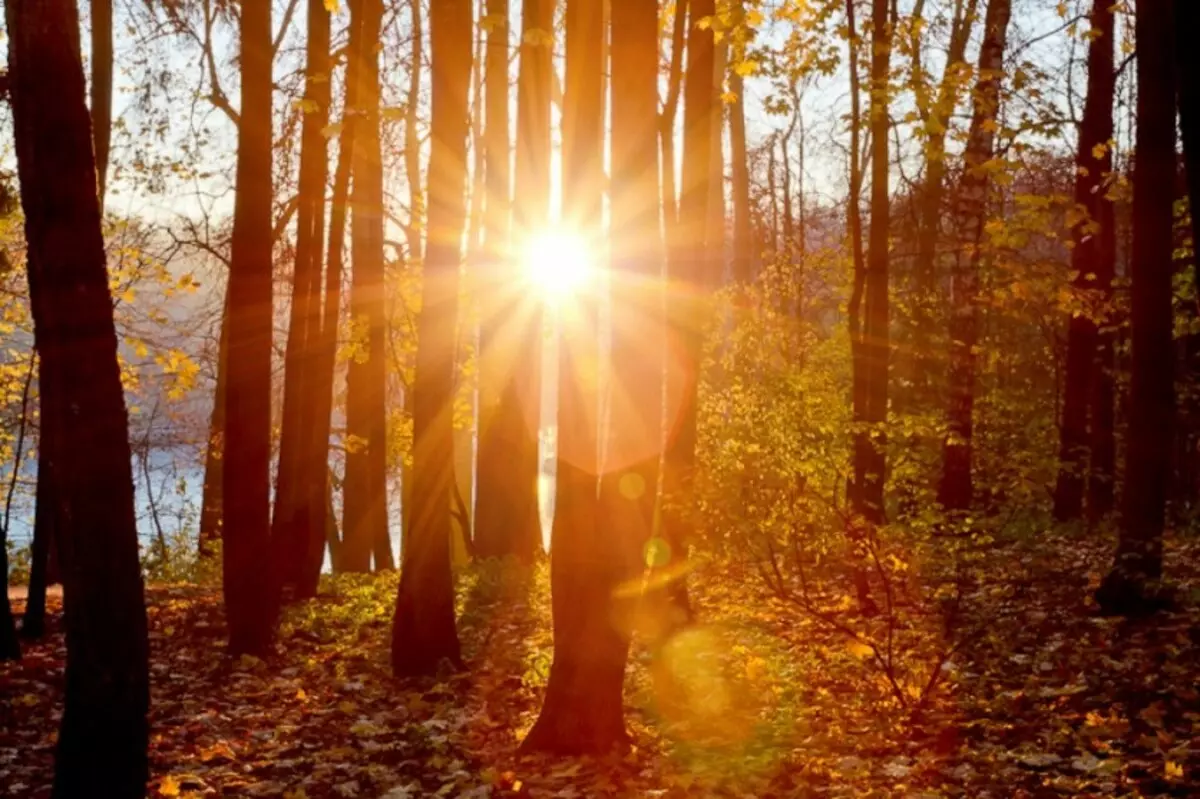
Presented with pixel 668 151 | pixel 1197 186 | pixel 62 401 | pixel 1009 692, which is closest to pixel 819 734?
pixel 1009 692

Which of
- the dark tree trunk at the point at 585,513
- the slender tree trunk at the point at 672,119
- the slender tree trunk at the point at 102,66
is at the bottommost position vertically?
the dark tree trunk at the point at 585,513

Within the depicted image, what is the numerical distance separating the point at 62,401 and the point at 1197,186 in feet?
17.3

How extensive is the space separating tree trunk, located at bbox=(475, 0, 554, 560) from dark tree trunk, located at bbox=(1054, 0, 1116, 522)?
7454 millimetres

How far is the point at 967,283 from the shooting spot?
49.2 ft

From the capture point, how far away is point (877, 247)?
1362 cm

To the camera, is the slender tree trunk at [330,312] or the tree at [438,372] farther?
the slender tree trunk at [330,312]

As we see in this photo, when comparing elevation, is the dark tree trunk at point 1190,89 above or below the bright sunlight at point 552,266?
below

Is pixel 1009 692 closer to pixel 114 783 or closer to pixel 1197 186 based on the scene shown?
pixel 1197 186

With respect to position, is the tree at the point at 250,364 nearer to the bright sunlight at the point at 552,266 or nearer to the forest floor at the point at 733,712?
the forest floor at the point at 733,712

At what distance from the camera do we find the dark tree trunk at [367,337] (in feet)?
39.3

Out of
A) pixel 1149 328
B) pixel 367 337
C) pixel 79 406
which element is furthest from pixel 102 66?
pixel 1149 328

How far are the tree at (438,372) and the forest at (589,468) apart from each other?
0.04 meters

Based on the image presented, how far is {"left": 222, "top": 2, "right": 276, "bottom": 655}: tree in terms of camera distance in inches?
386

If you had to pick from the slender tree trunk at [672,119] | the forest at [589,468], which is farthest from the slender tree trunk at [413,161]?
the slender tree trunk at [672,119]
